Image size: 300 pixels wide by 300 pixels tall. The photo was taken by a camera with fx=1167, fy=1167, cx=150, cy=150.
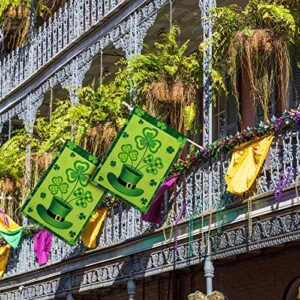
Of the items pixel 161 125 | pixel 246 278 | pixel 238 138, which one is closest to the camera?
pixel 238 138

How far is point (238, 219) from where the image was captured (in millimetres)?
13805

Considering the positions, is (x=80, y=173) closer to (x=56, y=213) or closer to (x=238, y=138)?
(x=56, y=213)

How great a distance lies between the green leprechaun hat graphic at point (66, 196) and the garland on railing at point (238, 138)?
165 cm

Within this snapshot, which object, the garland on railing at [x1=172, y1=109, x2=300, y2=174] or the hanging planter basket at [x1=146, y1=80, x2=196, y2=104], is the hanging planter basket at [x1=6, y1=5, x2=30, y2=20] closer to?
the hanging planter basket at [x1=146, y1=80, x2=196, y2=104]

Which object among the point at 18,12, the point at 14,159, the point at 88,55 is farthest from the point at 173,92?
the point at 18,12

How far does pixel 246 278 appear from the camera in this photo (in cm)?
1631

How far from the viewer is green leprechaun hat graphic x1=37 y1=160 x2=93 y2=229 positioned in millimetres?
16812

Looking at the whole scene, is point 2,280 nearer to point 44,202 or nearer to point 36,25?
point 44,202

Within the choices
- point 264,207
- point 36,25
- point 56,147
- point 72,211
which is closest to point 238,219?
point 264,207

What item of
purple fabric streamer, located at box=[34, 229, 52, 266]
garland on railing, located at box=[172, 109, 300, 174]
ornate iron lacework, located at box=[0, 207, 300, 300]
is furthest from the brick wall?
purple fabric streamer, located at box=[34, 229, 52, 266]

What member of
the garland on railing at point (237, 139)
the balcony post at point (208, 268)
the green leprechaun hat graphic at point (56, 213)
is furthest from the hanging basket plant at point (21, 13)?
the balcony post at point (208, 268)

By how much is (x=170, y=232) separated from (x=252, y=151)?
230cm

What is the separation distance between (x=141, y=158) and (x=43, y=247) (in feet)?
17.7

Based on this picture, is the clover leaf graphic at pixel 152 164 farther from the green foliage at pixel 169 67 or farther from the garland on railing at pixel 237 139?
the green foliage at pixel 169 67
